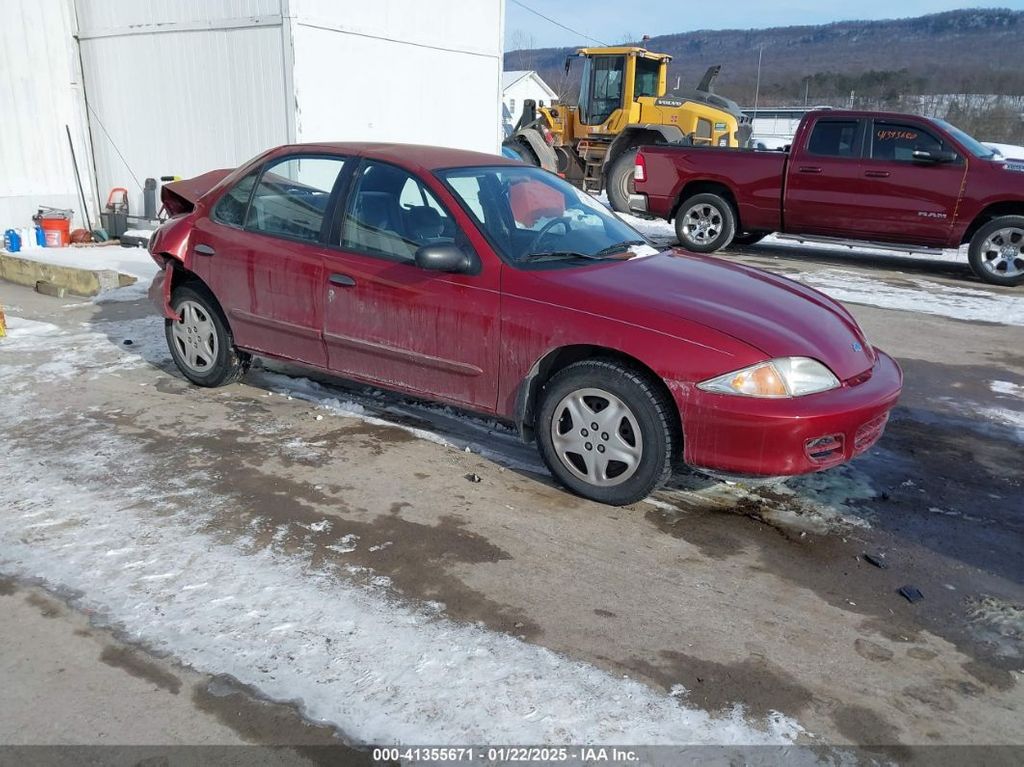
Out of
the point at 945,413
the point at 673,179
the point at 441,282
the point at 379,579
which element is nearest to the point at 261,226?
the point at 441,282

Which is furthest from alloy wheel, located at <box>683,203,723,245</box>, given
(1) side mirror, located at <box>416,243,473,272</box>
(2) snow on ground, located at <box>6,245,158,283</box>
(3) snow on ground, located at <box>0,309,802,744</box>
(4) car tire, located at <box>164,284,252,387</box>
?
(3) snow on ground, located at <box>0,309,802,744</box>

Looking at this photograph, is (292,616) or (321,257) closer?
(292,616)

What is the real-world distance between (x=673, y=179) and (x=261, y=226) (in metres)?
8.15

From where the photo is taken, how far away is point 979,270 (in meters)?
10.2

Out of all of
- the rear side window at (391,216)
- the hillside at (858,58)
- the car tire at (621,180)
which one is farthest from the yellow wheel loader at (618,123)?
the hillside at (858,58)

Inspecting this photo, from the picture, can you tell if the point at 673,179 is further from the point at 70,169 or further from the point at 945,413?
the point at 70,169

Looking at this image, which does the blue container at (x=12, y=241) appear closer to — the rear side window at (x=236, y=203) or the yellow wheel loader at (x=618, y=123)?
the rear side window at (x=236, y=203)

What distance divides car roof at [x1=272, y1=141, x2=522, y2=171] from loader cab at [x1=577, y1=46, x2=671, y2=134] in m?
13.2

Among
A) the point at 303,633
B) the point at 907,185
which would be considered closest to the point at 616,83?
the point at 907,185

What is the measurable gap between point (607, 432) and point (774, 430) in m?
0.77

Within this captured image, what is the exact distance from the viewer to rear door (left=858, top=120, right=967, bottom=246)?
10.1 meters

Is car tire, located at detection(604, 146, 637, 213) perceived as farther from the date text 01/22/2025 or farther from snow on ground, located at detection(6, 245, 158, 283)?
the date text 01/22/2025

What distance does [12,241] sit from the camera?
34.9ft

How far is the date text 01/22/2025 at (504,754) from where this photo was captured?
2.39 metres
